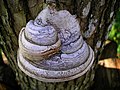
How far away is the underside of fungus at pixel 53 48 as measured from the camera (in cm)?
86

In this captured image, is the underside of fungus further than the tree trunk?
No

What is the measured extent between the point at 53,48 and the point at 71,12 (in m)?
0.30

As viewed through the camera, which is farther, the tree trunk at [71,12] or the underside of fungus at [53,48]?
the tree trunk at [71,12]

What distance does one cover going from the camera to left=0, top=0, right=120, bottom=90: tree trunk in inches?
44.1

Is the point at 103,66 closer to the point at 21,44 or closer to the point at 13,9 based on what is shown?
the point at 13,9

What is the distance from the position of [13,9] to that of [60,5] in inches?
7.7

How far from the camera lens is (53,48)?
2.84 ft

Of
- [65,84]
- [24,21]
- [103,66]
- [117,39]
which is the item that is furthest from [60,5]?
[117,39]

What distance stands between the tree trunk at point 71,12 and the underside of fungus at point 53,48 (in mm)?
186

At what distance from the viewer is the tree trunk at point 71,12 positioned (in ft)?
3.68

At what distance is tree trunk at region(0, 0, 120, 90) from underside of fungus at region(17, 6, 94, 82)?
186 millimetres

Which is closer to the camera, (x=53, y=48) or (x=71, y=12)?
(x=53, y=48)

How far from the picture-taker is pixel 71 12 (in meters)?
1.13

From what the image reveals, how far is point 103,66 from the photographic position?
189cm
